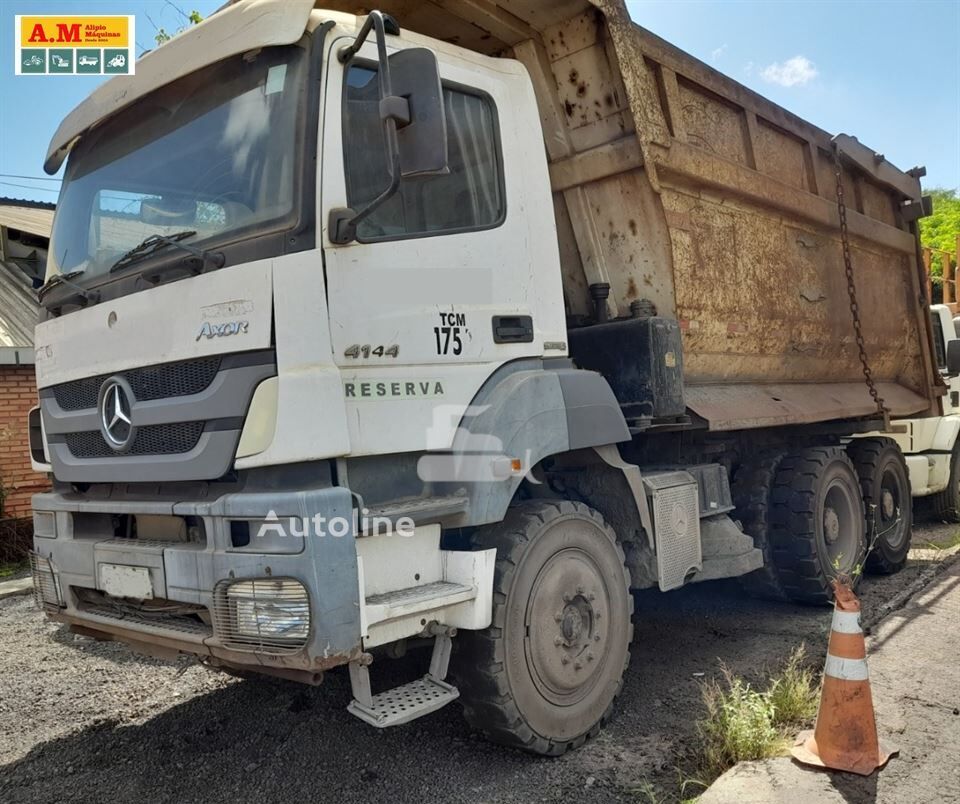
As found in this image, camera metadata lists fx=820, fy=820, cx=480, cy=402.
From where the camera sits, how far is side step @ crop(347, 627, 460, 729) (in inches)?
114

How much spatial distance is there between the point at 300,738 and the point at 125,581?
1177 mm

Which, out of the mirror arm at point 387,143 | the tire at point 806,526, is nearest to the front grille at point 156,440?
the mirror arm at point 387,143

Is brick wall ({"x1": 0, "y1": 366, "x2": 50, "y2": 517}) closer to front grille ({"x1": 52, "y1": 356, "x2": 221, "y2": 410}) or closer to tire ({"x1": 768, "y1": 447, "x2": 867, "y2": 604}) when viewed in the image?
front grille ({"x1": 52, "y1": 356, "x2": 221, "y2": 410})

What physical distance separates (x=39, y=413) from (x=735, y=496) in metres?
4.36

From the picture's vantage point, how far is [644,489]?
416cm

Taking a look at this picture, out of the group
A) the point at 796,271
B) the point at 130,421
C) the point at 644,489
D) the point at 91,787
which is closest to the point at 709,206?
the point at 796,271

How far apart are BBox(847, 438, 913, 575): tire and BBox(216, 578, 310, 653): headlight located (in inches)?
202

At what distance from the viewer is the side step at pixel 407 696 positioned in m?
2.90

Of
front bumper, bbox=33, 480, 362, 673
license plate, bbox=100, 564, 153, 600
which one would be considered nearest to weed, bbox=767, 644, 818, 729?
front bumper, bbox=33, 480, 362, 673

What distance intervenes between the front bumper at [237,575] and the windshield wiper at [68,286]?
0.89 meters

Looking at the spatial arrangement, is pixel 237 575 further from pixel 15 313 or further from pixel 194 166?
pixel 15 313

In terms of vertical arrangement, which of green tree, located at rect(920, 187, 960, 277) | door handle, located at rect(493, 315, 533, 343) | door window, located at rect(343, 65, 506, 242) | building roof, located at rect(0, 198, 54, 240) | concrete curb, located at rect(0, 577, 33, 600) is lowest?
concrete curb, located at rect(0, 577, 33, 600)

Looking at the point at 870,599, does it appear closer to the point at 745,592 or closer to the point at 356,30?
the point at 745,592

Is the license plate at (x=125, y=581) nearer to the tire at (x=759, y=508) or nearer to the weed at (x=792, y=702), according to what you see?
the weed at (x=792, y=702)
